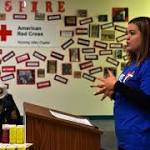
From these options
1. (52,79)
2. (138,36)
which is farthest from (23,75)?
(138,36)

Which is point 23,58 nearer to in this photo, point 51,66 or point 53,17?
point 51,66

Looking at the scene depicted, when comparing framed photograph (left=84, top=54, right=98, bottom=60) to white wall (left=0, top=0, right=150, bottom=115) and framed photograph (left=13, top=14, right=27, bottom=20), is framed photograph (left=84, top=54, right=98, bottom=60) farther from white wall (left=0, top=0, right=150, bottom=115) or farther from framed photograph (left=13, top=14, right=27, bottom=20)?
framed photograph (left=13, top=14, right=27, bottom=20)

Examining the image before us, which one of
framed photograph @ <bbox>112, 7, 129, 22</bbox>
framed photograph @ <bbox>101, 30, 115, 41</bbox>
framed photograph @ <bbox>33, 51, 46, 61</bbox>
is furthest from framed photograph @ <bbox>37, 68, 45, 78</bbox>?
framed photograph @ <bbox>112, 7, 129, 22</bbox>

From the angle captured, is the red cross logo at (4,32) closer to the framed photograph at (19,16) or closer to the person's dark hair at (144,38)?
the framed photograph at (19,16)

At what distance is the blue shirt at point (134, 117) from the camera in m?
1.87

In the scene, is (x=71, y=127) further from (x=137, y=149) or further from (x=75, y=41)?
(x=75, y=41)

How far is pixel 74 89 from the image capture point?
20.1 ft

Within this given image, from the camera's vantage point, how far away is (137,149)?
1878 mm

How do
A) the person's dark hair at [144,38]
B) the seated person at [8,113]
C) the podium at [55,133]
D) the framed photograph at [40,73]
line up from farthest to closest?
the framed photograph at [40,73] → the seated person at [8,113] → the person's dark hair at [144,38] → the podium at [55,133]

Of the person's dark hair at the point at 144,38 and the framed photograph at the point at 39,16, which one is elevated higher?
the framed photograph at the point at 39,16

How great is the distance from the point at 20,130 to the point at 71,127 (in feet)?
0.76

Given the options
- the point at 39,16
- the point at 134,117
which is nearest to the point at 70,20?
the point at 39,16

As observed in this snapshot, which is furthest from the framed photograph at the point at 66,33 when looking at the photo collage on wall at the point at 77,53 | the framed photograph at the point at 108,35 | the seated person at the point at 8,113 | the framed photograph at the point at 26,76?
the seated person at the point at 8,113

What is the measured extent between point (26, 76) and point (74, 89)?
758 mm
